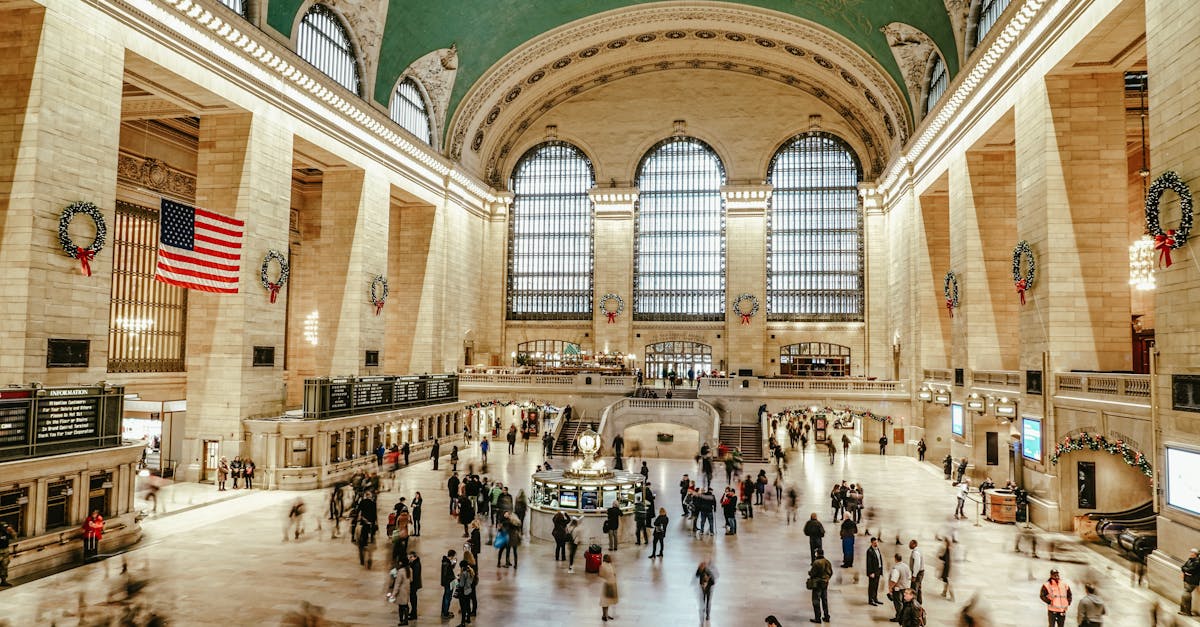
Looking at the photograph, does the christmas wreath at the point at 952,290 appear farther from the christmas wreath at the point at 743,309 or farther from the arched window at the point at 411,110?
the arched window at the point at 411,110

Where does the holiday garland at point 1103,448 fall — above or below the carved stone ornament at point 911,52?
below

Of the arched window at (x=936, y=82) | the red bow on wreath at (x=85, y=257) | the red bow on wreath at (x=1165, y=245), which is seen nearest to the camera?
the red bow on wreath at (x=1165, y=245)

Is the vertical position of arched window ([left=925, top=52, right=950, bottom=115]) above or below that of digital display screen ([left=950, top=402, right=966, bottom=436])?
above

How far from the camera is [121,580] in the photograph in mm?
12031

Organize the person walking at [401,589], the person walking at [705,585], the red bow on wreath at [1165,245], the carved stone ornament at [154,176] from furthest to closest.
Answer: the carved stone ornament at [154,176], the red bow on wreath at [1165,245], the person walking at [705,585], the person walking at [401,589]

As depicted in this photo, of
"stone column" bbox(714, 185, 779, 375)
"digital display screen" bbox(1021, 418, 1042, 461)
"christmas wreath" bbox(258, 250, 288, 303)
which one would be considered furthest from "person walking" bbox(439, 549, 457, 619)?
"stone column" bbox(714, 185, 779, 375)

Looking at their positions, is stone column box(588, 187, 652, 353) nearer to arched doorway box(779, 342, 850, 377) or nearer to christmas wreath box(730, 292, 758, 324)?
christmas wreath box(730, 292, 758, 324)

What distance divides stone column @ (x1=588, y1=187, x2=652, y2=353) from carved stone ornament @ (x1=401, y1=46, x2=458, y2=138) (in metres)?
10.7

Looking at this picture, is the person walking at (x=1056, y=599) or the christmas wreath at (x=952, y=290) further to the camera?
the christmas wreath at (x=952, y=290)

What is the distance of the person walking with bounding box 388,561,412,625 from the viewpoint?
10.0 metres

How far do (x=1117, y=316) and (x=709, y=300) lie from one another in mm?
25298

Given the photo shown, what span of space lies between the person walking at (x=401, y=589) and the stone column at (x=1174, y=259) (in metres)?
11.9

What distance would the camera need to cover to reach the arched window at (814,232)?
4078cm

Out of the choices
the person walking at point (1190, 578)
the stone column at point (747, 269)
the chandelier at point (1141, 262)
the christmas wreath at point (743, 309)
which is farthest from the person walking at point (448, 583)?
the christmas wreath at point (743, 309)
